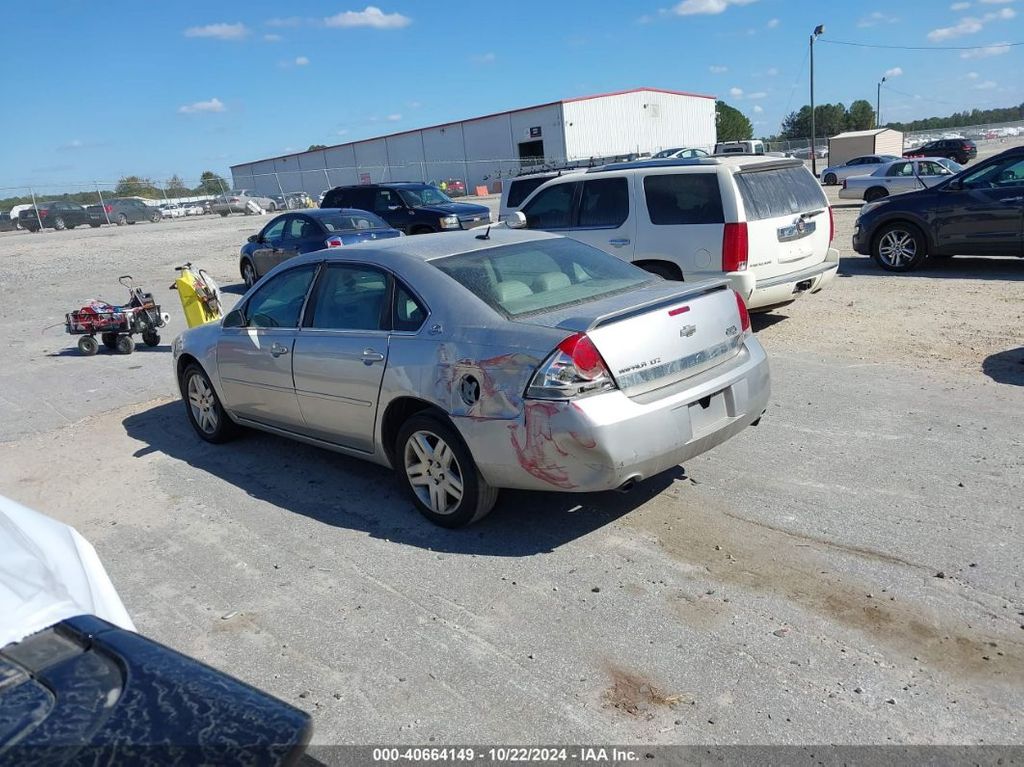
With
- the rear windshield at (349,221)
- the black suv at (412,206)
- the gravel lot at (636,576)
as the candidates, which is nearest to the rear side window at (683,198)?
the gravel lot at (636,576)

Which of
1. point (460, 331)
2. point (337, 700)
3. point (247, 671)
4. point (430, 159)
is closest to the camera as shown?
point (337, 700)

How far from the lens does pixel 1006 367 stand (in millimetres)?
6949

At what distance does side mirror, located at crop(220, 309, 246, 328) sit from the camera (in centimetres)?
603

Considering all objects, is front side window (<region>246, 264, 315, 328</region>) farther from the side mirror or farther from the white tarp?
the white tarp

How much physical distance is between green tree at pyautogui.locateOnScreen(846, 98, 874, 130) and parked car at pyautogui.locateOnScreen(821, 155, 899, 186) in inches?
2815

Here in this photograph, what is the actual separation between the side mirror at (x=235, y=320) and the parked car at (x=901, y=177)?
75.7 feet

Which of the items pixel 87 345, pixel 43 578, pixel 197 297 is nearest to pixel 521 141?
pixel 87 345

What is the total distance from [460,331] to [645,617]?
1.76m

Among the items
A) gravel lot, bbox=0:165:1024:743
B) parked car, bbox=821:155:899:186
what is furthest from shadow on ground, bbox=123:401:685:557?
parked car, bbox=821:155:899:186

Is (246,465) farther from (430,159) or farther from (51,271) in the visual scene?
(430,159)

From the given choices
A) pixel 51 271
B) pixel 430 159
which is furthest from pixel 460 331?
pixel 430 159

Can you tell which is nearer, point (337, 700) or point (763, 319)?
Result: point (337, 700)

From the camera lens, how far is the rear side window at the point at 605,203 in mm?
9109

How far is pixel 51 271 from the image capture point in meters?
21.0
